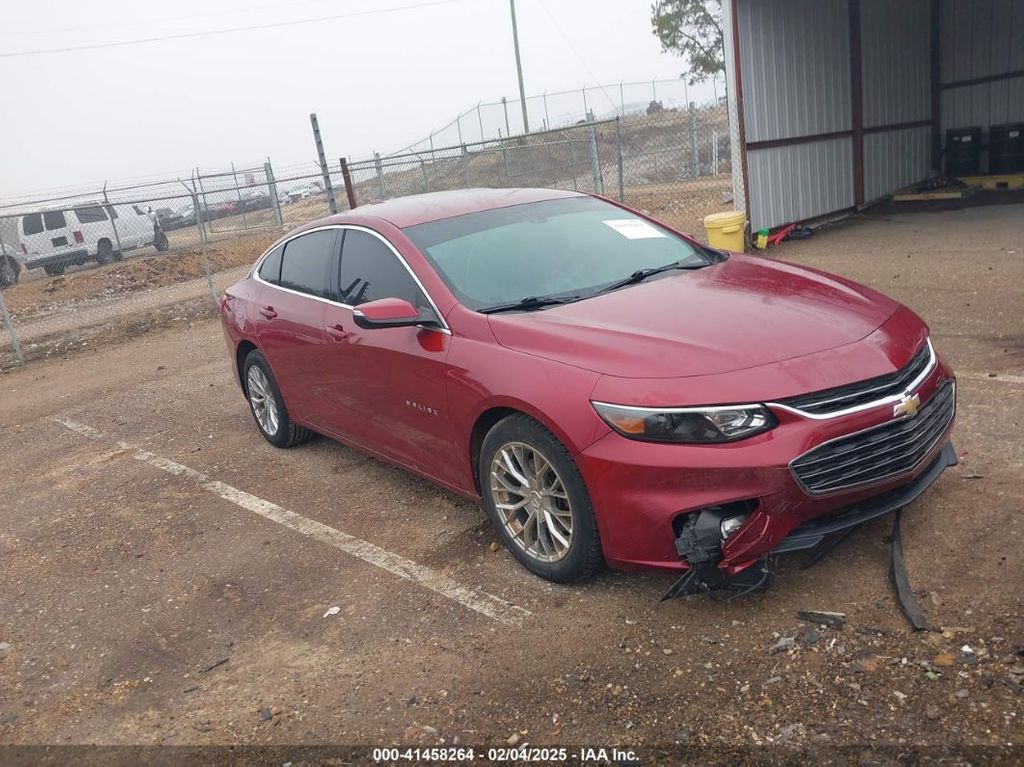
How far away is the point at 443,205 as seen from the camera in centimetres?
496

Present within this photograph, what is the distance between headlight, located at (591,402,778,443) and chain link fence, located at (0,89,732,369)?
32.4 feet

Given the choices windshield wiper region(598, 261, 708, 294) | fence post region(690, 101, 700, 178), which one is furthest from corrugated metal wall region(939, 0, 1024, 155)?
windshield wiper region(598, 261, 708, 294)

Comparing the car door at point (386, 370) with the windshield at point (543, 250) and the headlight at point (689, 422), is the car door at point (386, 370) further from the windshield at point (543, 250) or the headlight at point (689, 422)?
the headlight at point (689, 422)

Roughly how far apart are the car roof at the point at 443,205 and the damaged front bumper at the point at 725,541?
7.66 feet

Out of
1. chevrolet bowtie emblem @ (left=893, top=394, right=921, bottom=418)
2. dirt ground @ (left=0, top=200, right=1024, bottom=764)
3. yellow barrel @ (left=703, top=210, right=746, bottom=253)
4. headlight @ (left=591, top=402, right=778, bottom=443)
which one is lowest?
dirt ground @ (left=0, top=200, right=1024, bottom=764)

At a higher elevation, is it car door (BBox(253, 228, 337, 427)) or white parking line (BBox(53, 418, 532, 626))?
car door (BBox(253, 228, 337, 427))

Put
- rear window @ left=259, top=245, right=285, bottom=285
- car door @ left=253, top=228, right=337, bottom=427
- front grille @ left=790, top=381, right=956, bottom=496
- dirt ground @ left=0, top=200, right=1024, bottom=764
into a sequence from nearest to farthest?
dirt ground @ left=0, top=200, right=1024, bottom=764, front grille @ left=790, top=381, right=956, bottom=496, car door @ left=253, top=228, right=337, bottom=427, rear window @ left=259, top=245, right=285, bottom=285

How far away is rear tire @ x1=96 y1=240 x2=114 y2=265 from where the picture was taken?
794 inches

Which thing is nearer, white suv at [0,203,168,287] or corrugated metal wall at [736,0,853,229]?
corrugated metal wall at [736,0,853,229]

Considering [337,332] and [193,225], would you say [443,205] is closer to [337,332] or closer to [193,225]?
[337,332]

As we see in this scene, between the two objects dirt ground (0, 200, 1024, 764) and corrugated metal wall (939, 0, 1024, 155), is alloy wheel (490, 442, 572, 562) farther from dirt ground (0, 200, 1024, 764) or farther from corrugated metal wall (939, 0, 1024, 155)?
corrugated metal wall (939, 0, 1024, 155)

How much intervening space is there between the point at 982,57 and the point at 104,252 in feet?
61.3

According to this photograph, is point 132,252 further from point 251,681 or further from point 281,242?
point 251,681

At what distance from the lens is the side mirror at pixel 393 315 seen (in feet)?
13.5
